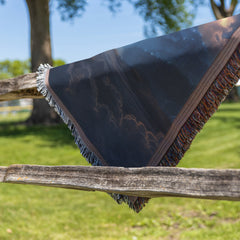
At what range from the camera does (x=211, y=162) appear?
288 inches

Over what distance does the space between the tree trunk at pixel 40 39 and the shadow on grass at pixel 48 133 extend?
2.01ft

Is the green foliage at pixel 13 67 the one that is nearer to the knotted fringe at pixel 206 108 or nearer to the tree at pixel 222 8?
the tree at pixel 222 8

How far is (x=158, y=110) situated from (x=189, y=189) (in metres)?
0.55

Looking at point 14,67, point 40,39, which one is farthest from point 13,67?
point 40,39

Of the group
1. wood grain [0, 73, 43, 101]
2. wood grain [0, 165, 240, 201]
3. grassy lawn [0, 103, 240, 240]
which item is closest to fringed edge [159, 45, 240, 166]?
wood grain [0, 165, 240, 201]

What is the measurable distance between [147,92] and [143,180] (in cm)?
54

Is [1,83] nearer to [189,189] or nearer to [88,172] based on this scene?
[88,172]

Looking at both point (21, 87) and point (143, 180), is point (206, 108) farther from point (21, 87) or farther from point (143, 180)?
point (21, 87)

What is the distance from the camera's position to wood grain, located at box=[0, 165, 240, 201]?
4.80ft

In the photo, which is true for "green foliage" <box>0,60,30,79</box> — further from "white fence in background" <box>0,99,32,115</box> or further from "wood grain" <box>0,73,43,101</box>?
"wood grain" <box>0,73,43,101</box>

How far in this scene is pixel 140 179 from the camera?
1681mm

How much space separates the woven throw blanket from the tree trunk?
9674 mm

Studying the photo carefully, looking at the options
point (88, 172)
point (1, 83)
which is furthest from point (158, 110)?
point (1, 83)

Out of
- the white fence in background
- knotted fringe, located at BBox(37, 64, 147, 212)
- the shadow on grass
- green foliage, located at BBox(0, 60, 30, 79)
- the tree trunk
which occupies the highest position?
knotted fringe, located at BBox(37, 64, 147, 212)
